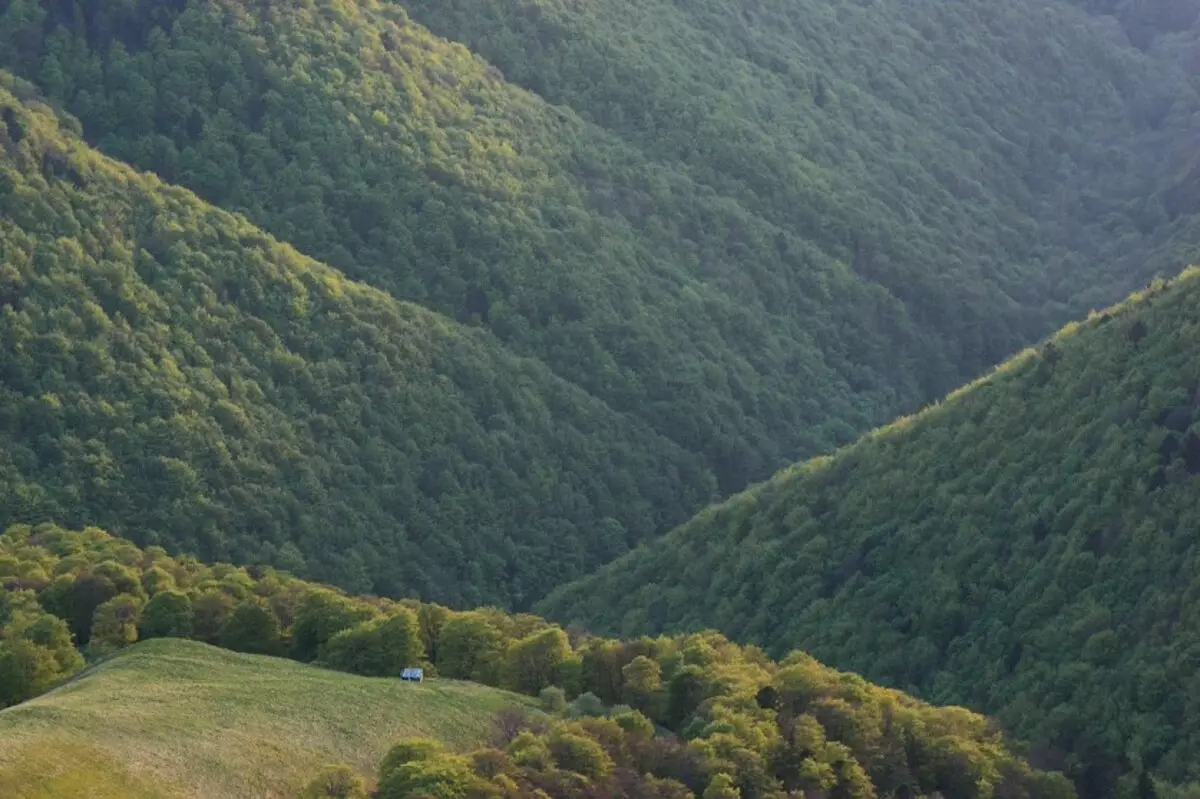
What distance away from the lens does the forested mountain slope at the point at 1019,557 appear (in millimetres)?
104125

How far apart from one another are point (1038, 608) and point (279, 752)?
5832 cm

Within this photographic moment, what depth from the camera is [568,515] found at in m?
180

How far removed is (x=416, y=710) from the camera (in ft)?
277

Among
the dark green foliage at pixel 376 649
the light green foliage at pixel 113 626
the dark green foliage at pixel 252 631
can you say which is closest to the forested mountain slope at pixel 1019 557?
the dark green foliage at pixel 376 649

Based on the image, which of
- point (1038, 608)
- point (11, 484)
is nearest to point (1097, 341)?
point (1038, 608)

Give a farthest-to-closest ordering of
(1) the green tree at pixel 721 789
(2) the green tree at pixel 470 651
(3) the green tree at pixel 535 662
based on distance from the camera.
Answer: (2) the green tree at pixel 470 651
(3) the green tree at pixel 535 662
(1) the green tree at pixel 721 789

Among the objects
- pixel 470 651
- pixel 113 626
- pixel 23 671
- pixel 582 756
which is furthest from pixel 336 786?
pixel 113 626

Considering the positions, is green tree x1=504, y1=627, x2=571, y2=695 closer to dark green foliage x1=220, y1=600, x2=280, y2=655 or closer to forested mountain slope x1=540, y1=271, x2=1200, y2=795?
dark green foliage x1=220, y1=600, x2=280, y2=655

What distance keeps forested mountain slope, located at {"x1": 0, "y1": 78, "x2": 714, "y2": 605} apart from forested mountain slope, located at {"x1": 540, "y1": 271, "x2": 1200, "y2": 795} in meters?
22.7

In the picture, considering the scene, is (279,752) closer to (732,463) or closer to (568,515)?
(568,515)

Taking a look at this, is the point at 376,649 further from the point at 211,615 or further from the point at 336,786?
the point at 336,786

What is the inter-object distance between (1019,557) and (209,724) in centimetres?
6404

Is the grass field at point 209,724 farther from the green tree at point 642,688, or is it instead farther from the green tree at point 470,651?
the green tree at point 642,688

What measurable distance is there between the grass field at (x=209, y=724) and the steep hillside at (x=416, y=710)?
131 mm
